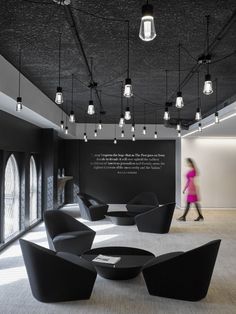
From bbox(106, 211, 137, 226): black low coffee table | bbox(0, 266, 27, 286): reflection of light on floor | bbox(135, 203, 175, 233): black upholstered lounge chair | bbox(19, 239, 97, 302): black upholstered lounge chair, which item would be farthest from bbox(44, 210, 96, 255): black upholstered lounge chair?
bbox(106, 211, 137, 226): black low coffee table

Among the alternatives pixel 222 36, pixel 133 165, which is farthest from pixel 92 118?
pixel 222 36

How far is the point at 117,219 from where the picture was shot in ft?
30.9

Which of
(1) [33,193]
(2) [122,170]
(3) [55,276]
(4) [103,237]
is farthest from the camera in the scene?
(2) [122,170]

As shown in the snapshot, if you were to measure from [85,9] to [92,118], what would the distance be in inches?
339

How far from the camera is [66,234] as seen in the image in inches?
239

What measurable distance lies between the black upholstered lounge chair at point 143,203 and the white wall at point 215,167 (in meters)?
2.44

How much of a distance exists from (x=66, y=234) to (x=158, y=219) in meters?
2.87

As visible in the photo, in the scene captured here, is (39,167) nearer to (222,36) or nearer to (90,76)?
(90,76)

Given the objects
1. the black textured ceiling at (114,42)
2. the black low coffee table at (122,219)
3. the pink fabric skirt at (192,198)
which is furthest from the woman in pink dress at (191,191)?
the black textured ceiling at (114,42)

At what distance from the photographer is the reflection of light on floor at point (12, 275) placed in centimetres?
502

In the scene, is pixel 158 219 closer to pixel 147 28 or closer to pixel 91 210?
pixel 91 210

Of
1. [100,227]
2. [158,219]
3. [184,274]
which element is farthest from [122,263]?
[100,227]

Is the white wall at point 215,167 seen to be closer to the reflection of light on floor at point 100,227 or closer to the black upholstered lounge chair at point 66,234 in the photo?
the reflection of light on floor at point 100,227

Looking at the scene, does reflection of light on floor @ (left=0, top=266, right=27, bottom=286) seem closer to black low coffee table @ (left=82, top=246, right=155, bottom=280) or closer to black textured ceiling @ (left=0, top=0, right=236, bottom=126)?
black low coffee table @ (left=82, top=246, right=155, bottom=280)
